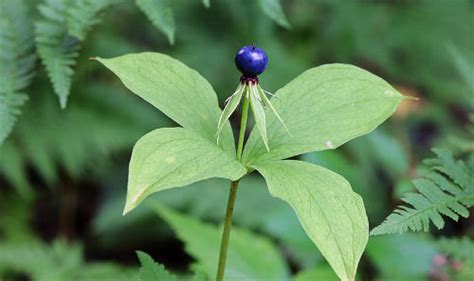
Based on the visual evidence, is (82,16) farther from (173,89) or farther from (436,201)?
(436,201)

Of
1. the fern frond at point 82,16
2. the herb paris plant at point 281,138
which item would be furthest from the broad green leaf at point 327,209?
the fern frond at point 82,16

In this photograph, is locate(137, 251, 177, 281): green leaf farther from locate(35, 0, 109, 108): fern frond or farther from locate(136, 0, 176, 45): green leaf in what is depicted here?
locate(136, 0, 176, 45): green leaf

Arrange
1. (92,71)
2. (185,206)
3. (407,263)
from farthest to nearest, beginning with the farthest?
1. (92,71)
2. (185,206)
3. (407,263)

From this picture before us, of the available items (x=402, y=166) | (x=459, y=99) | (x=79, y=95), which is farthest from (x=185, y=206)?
(x=459, y=99)

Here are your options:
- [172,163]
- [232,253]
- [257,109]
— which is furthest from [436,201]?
[232,253]

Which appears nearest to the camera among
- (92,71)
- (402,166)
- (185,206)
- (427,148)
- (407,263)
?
(407,263)

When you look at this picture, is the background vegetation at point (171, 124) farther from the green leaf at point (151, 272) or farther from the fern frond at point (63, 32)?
the green leaf at point (151, 272)

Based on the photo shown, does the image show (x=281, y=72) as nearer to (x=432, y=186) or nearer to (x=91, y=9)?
(x=91, y=9)
